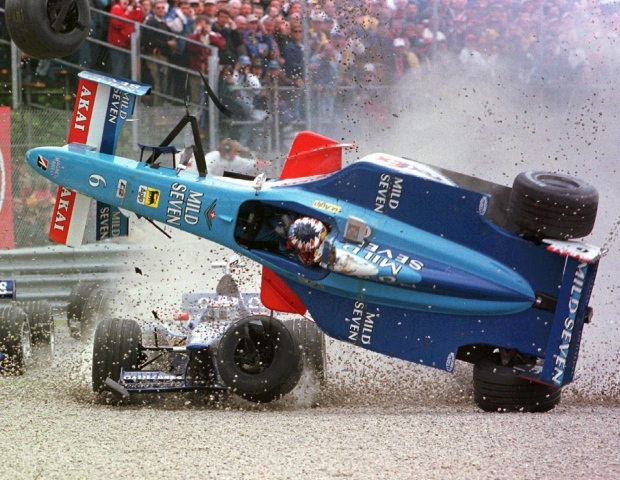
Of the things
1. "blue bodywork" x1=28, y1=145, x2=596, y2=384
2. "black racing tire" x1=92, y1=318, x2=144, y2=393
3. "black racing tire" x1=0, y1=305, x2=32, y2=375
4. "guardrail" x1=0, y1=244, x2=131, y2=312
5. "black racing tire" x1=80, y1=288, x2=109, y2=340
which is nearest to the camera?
"blue bodywork" x1=28, y1=145, x2=596, y2=384

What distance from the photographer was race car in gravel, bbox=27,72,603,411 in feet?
22.8

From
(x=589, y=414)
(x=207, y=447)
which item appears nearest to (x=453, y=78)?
(x=589, y=414)

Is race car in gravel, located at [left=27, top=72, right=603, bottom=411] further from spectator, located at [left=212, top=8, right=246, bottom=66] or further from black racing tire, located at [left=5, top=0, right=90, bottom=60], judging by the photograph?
spectator, located at [left=212, top=8, right=246, bottom=66]

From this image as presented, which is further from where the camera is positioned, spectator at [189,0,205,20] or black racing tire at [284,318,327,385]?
spectator at [189,0,205,20]

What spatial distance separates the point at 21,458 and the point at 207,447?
45.0 inches

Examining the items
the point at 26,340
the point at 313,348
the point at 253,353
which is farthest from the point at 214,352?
the point at 26,340

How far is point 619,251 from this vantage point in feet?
33.2

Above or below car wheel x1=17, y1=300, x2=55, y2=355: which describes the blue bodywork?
above

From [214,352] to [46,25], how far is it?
311 centimetres

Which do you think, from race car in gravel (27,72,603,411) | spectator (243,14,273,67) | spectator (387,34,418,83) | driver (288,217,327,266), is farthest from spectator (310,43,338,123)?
driver (288,217,327,266)

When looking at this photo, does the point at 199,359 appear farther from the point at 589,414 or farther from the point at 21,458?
the point at 589,414

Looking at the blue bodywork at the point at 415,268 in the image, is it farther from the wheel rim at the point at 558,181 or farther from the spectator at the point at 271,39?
the spectator at the point at 271,39

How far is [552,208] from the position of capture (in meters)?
6.88

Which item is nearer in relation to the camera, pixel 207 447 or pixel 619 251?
pixel 207 447
